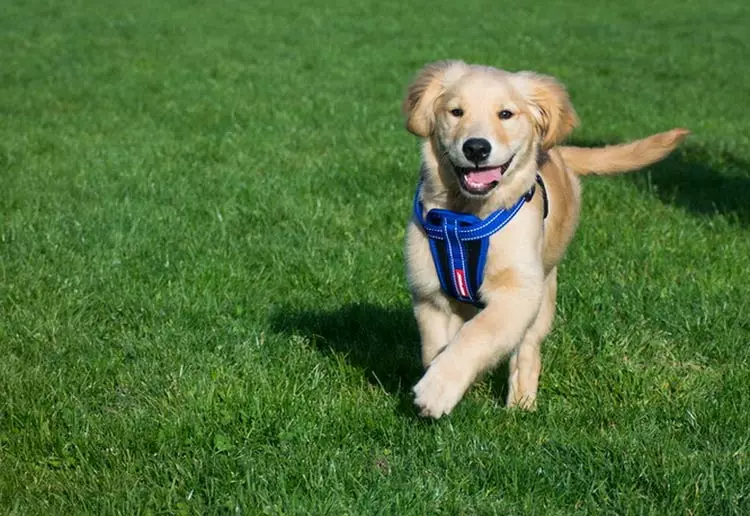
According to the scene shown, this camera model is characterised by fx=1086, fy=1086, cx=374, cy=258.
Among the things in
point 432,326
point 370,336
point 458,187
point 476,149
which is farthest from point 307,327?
point 476,149

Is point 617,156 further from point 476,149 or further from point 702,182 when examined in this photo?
→ point 702,182

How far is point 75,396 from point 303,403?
851mm

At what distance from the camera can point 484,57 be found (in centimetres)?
1469

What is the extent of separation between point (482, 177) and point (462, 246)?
25 cm

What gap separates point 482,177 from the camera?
3.78 metres

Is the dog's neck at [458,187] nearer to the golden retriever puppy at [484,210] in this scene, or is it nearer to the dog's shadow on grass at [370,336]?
the golden retriever puppy at [484,210]

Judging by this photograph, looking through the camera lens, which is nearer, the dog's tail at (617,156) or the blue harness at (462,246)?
the blue harness at (462,246)

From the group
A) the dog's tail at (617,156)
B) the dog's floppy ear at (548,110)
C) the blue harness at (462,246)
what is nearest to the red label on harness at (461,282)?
the blue harness at (462,246)

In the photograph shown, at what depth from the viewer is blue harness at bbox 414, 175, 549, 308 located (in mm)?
3744

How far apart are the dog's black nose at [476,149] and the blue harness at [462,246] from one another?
22cm

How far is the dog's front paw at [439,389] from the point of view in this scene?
3195 millimetres

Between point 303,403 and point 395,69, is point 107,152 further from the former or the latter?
point 395,69

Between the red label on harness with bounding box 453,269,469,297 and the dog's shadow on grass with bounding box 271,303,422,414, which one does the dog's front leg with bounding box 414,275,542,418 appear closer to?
the red label on harness with bounding box 453,269,469,297

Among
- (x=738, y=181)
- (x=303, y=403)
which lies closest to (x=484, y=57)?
(x=738, y=181)
